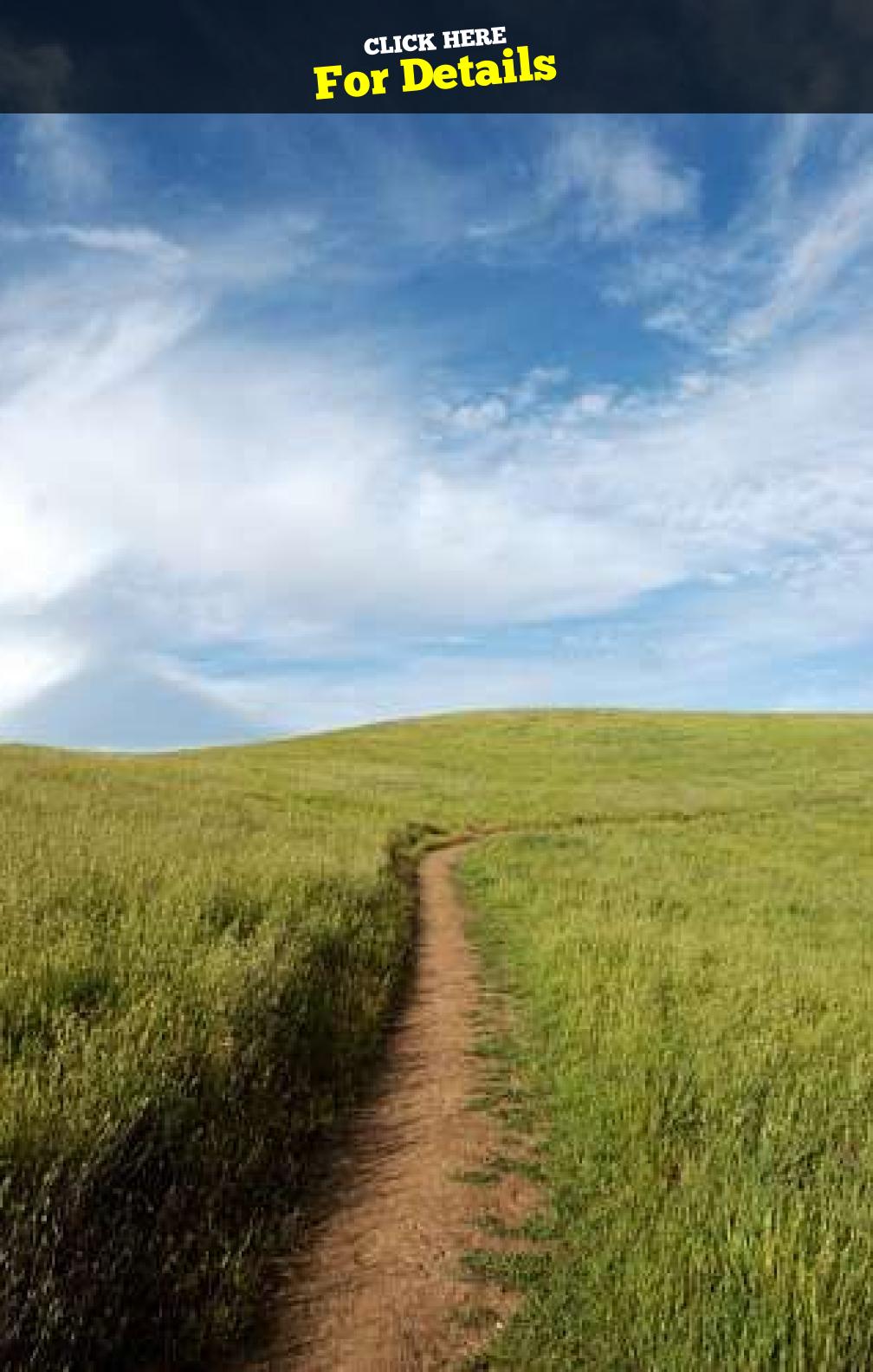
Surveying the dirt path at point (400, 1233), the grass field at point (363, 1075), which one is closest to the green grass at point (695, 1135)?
Result: the grass field at point (363, 1075)

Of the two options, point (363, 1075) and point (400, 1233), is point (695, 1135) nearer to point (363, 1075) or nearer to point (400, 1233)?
point (400, 1233)

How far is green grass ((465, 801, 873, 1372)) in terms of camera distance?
4.46m

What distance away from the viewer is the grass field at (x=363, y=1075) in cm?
448

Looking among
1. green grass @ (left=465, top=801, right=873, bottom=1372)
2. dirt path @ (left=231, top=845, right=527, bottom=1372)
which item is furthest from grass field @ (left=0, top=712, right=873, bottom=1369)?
dirt path @ (left=231, top=845, right=527, bottom=1372)

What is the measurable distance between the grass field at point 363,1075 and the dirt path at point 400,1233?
1.01 feet

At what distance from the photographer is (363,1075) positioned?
846 centimetres

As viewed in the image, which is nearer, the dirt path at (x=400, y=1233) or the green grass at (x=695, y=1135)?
the green grass at (x=695, y=1135)

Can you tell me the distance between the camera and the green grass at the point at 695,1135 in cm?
446

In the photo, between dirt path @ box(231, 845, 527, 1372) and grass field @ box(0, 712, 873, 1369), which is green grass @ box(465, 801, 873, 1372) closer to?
grass field @ box(0, 712, 873, 1369)

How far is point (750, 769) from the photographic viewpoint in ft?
180

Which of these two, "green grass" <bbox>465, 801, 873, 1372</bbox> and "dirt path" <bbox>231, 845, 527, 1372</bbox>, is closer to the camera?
"green grass" <bbox>465, 801, 873, 1372</bbox>

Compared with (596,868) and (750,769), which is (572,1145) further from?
(750,769)

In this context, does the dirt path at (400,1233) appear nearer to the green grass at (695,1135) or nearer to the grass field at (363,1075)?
the grass field at (363,1075)

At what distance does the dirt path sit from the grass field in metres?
0.31
